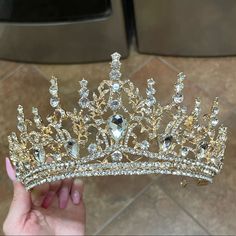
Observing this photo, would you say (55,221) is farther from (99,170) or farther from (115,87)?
(115,87)

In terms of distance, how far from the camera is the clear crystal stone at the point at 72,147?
89 centimetres

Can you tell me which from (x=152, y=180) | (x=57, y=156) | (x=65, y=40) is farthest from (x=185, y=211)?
(x=65, y=40)

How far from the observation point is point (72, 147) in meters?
0.90

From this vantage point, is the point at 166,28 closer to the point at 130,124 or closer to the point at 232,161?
the point at 232,161

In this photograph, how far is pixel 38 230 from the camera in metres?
A: 0.91

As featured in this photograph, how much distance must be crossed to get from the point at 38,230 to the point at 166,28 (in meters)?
0.61

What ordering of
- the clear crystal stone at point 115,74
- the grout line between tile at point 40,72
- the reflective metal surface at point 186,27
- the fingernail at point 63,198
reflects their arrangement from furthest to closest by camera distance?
1. the grout line between tile at point 40,72
2. the reflective metal surface at point 186,27
3. the fingernail at point 63,198
4. the clear crystal stone at point 115,74

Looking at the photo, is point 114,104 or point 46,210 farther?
point 46,210

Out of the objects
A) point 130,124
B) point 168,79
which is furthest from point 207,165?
point 168,79

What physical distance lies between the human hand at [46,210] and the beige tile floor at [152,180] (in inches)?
6.0

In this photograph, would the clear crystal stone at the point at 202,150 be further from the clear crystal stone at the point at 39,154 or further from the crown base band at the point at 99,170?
the clear crystal stone at the point at 39,154

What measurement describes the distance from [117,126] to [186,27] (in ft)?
1.63

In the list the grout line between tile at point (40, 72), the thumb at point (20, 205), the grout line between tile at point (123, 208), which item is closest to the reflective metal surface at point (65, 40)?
the grout line between tile at point (40, 72)

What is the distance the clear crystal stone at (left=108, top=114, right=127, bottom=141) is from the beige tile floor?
12.5 inches
